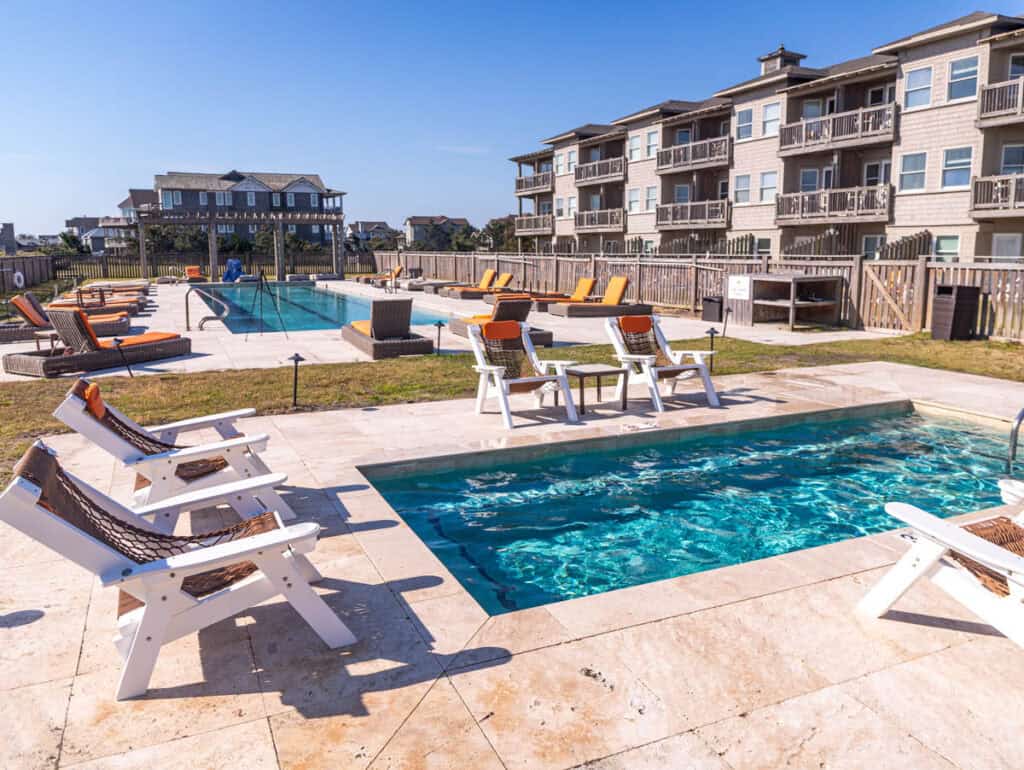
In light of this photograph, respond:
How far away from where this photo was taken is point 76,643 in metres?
3.65

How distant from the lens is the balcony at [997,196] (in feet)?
72.3

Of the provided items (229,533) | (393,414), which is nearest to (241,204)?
(393,414)

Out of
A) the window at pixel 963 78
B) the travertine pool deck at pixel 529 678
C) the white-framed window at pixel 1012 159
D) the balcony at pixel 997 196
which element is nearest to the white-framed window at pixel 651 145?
the window at pixel 963 78

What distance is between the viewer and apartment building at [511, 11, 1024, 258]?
23.6 m

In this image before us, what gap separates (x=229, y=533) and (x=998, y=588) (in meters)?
3.55

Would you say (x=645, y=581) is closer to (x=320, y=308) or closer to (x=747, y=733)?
(x=747, y=733)

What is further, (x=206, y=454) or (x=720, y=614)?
(x=206, y=454)

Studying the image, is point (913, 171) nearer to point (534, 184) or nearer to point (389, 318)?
point (389, 318)

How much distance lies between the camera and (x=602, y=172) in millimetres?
43938

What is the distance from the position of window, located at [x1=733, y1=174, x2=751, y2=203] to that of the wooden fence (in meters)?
11.6

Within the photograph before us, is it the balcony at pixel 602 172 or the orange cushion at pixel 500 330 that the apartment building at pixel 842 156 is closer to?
the balcony at pixel 602 172

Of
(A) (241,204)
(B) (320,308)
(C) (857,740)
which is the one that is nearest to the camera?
(C) (857,740)

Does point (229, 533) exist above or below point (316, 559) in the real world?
above

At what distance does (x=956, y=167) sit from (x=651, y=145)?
702 inches
